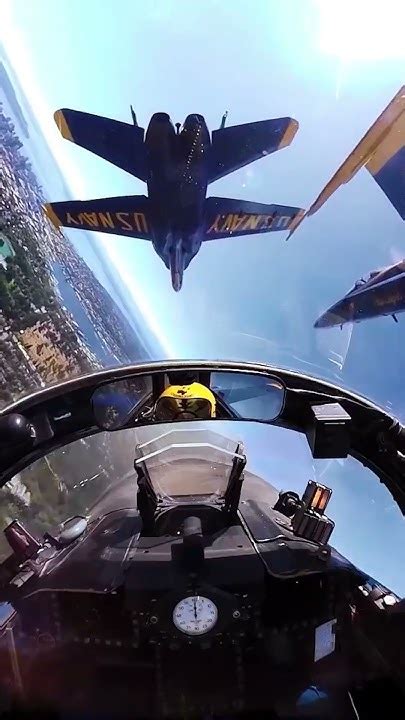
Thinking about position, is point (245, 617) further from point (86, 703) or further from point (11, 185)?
point (11, 185)

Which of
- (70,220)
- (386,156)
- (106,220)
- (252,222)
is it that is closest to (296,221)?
(252,222)

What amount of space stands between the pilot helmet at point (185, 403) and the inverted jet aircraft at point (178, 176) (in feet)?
26.4

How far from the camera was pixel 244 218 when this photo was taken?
10.2 metres

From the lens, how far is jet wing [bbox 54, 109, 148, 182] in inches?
366

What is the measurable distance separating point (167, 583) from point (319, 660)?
48 centimetres

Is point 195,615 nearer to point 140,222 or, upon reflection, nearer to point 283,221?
point 140,222

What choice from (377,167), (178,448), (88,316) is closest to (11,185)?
(88,316)

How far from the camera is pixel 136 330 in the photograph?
13.5 m

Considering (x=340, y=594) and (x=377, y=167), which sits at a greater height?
(x=377, y=167)

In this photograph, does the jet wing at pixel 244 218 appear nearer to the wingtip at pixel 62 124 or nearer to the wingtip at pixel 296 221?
the wingtip at pixel 296 221

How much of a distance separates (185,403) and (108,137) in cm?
897

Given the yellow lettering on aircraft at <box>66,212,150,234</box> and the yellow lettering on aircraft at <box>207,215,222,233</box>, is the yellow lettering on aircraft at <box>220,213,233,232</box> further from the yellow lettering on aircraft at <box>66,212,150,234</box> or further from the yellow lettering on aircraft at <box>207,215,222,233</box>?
the yellow lettering on aircraft at <box>66,212,150,234</box>

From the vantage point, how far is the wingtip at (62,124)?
9516mm

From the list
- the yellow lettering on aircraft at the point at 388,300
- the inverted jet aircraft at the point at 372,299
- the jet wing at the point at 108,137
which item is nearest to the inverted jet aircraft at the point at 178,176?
the jet wing at the point at 108,137
